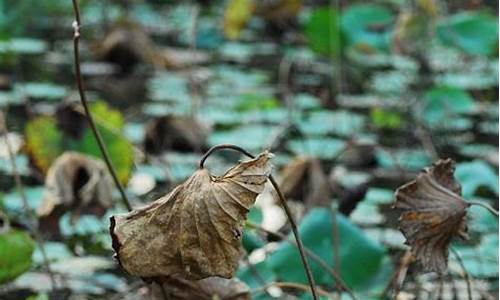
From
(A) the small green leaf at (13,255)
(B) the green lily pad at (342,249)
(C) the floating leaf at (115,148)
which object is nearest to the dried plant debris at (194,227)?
(A) the small green leaf at (13,255)

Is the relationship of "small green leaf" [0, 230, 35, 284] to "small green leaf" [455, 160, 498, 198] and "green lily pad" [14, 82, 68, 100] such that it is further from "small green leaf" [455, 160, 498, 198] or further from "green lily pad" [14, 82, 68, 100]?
"green lily pad" [14, 82, 68, 100]

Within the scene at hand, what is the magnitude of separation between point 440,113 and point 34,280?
123 cm

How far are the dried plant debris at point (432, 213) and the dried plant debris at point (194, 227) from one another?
0.28 meters

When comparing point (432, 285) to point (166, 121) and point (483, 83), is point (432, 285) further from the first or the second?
point (483, 83)

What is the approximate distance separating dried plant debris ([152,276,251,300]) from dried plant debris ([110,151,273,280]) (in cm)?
25

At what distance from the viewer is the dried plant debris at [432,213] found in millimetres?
1573

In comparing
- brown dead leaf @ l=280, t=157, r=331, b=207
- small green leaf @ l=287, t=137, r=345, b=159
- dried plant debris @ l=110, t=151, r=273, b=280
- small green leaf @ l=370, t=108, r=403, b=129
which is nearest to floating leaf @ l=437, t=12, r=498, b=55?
small green leaf @ l=370, t=108, r=403, b=129

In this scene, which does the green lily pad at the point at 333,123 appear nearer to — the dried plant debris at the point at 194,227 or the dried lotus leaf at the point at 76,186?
the dried lotus leaf at the point at 76,186

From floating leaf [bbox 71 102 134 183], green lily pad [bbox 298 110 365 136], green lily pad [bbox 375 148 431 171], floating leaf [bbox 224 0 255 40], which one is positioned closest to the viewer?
floating leaf [bbox 71 102 134 183]

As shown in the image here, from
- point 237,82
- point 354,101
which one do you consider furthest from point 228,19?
point 354,101

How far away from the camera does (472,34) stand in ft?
10.5

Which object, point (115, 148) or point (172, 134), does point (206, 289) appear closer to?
point (115, 148)

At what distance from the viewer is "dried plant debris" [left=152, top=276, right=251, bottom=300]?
1607mm

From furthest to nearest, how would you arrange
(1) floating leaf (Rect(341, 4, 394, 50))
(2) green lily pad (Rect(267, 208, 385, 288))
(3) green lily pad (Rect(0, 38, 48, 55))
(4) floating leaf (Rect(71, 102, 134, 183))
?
(3) green lily pad (Rect(0, 38, 48, 55)), (1) floating leaf (Rect(341, 4, 394, 50)), (4) floating leaf (Rect(71, 102, 134, 183)), (2) green lily pad (Rect(267, 208, 385, 288))
